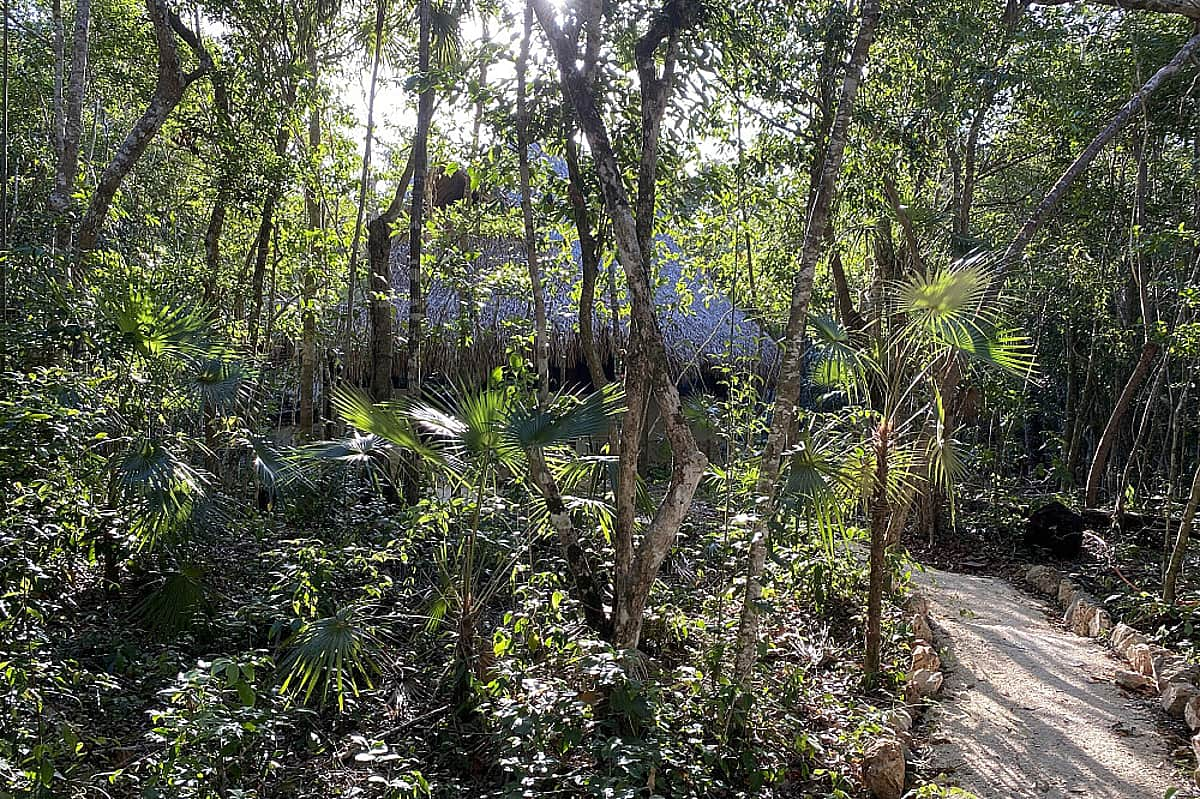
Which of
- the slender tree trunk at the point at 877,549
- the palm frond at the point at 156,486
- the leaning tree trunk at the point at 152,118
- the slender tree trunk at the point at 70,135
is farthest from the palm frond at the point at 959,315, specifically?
the slender tree trunk at the point at 70,135

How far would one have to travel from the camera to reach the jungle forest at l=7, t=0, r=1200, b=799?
4000 mm

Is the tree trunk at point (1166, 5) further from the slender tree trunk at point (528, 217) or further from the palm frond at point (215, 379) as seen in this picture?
the palm frond at point (215, 379)

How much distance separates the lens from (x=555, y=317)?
10953mm

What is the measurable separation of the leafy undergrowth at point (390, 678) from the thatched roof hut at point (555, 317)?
1.46 metres

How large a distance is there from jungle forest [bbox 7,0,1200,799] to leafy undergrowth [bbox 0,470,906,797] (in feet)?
0.09

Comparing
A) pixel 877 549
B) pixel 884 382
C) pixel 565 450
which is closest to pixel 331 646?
pixel 565 450

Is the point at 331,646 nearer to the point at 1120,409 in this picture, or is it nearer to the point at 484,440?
the point at 484,440

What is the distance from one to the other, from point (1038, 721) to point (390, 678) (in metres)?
3.52

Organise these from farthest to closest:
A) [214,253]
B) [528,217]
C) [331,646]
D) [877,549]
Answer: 1. [214,253]
2. [528,217]
3. [877,549]
4. [331,646]

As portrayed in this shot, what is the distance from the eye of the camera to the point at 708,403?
6434 millimetres

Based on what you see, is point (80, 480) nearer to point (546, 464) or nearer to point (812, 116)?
point (546, 464)

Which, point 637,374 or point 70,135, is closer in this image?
point 637,374

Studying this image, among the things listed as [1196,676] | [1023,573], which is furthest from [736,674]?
[1023,573]

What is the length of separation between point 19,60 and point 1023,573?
34.0ft
